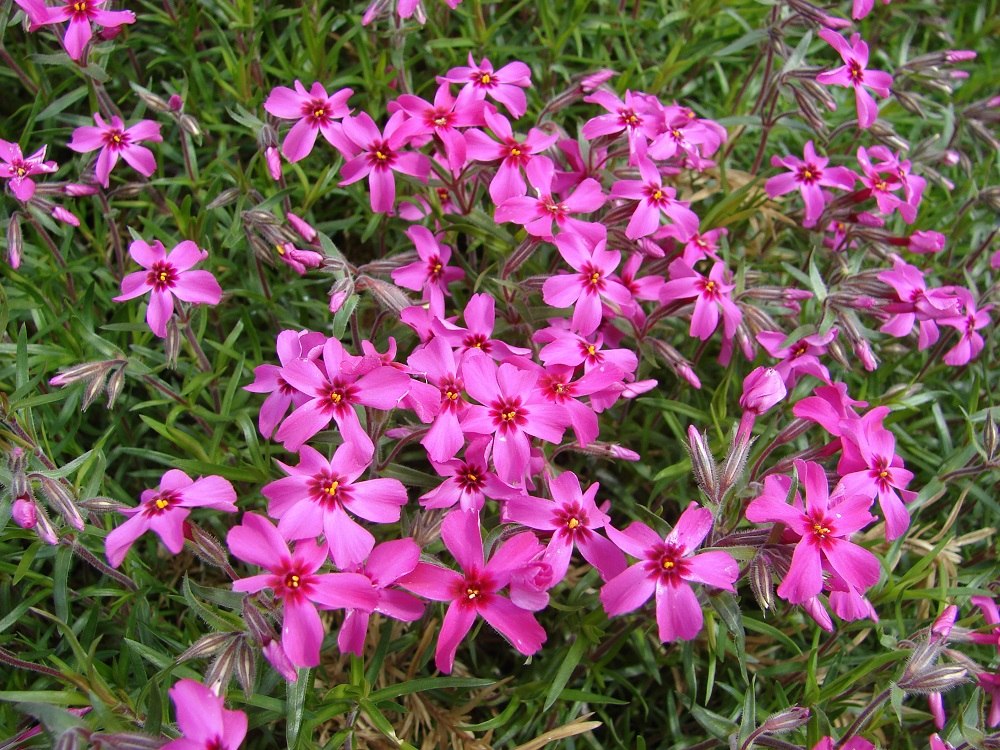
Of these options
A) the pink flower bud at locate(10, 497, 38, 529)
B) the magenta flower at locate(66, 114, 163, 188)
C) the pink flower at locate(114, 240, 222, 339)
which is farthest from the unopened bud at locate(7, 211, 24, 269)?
the pink flower bud at locate(10, 497, 38, 529)

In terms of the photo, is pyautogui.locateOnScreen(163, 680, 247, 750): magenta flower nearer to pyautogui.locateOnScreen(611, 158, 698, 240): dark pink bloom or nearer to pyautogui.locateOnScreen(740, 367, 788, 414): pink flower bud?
pyautogui.locateOnScreen(740, 367, 788, 414): pink flower bud

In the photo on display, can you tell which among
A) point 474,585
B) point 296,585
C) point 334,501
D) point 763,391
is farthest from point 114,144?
point 763,391

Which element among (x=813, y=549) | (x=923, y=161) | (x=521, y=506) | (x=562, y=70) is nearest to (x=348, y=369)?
(x=521, y=506)

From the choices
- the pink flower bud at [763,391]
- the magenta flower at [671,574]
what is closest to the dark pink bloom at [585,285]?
the pink flower bud at [763,391]

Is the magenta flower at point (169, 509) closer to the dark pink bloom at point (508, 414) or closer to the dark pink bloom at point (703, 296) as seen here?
the dark pink bloom at point (508, 414)

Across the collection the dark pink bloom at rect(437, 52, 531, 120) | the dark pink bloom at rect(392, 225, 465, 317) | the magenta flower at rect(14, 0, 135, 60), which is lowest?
the dark pink bloom at rect(392, 225, 465, 317)

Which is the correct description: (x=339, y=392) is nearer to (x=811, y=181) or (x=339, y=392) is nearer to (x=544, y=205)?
(x=544, y=205)
